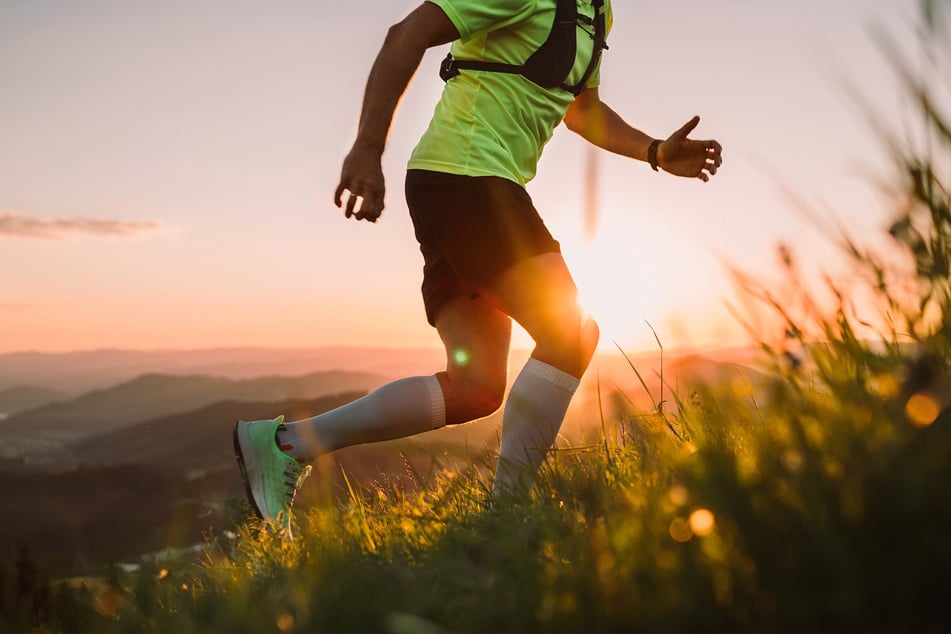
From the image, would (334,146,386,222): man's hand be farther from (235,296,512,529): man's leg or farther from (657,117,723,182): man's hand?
(657,117,723,182): man's hand

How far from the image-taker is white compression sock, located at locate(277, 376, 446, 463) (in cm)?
344

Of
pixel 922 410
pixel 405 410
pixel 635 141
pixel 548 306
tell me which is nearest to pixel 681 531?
pixel 922 410

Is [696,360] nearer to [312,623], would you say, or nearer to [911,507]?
[911,507]

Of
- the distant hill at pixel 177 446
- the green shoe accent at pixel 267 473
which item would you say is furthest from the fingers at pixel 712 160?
the distant hill at pixel 177 446

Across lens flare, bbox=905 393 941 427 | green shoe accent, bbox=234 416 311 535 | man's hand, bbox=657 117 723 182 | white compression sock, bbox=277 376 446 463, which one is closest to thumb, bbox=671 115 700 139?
man's hand, bbox=657 117 723 182

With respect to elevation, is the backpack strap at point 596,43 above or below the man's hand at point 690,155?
above

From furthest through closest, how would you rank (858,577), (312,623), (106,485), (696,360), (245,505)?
(106,485), (245,505), (696,360), (312,623), (858,577)


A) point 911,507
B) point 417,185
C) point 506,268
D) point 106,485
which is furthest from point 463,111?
point 106,485

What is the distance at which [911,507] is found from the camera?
0.97m

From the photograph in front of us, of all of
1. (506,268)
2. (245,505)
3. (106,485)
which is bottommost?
(106,485)

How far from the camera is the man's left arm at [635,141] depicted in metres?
3.71

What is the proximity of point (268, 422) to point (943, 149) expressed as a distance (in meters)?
2.95

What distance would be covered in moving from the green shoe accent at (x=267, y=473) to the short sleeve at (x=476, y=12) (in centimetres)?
197

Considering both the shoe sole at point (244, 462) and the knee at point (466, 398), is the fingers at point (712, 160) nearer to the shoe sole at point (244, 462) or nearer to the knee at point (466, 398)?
the knee at point (466, 398)
